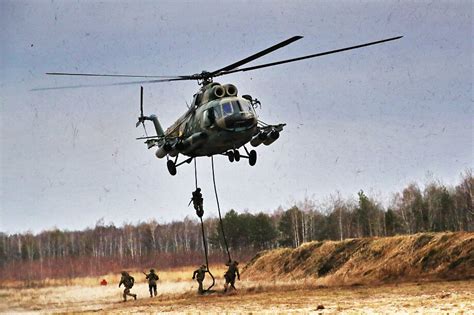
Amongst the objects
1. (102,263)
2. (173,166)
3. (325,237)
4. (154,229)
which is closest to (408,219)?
(325,237)

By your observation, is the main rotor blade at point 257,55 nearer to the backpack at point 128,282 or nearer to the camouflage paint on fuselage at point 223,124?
the camouflage paint on fuselage at point 223,124

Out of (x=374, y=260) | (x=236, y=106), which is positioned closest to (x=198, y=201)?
(x=236, y=106)

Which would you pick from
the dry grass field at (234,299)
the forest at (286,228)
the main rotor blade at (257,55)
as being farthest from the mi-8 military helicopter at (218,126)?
the forest at (286,228)

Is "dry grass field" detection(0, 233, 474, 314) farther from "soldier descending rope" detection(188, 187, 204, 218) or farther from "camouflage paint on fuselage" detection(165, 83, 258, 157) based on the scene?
"camouflage paint on fuselage" detection(165, 83, 258, 157)

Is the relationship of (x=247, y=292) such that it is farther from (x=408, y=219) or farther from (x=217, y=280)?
(x=408, y=219)

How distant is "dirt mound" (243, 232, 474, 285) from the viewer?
3512 centimetres

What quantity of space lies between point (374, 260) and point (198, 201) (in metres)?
17.5

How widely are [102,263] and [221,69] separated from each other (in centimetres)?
2465

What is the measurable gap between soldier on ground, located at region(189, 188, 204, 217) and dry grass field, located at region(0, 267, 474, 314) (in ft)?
11.7

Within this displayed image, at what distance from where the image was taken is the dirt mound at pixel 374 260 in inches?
1383

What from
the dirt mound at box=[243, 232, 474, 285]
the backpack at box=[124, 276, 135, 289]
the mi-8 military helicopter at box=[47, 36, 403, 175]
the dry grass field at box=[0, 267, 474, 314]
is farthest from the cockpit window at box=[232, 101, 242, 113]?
the dirt mound at box=[243, 232, 474, 285]

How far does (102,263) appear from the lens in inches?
1844

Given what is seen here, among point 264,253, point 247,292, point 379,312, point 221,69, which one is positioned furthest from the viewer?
point 264,253

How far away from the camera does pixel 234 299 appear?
98.9ft
